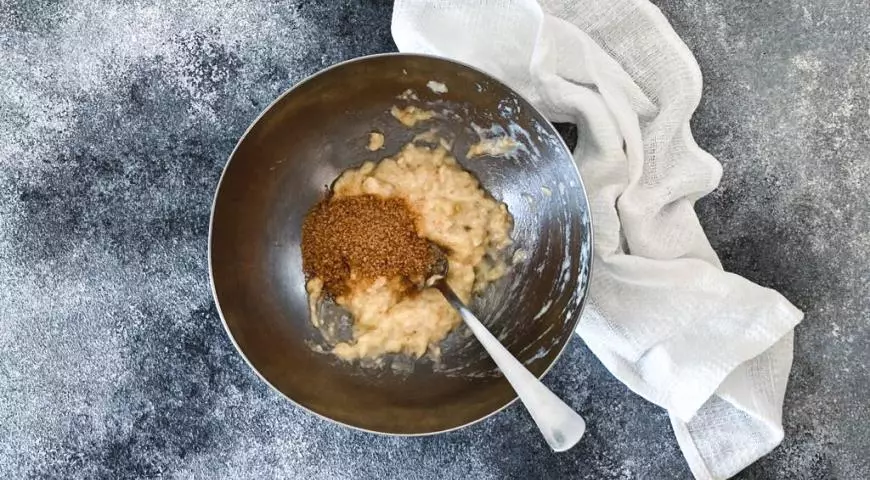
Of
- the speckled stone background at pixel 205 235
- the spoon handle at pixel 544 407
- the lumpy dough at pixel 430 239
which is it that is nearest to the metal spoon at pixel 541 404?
the spoon handle at pixel 544 407

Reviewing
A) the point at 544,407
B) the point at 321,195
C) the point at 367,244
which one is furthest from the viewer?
the point at 321,195

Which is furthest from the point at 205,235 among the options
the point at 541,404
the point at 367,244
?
the point at 541,404

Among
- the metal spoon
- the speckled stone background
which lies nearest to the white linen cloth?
the speckled stone background

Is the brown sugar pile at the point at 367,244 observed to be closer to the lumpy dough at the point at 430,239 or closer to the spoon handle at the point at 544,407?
the lumpy dough at the point at 430,239

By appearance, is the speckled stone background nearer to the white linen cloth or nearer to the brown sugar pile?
the white linen cloth

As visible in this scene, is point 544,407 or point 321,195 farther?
point 321,195

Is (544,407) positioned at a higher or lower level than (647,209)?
lower

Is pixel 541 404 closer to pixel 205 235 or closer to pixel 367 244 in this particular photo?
pixel 367 244

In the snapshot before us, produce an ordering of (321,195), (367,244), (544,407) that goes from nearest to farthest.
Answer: (544,407), (367,244), (321,195)
